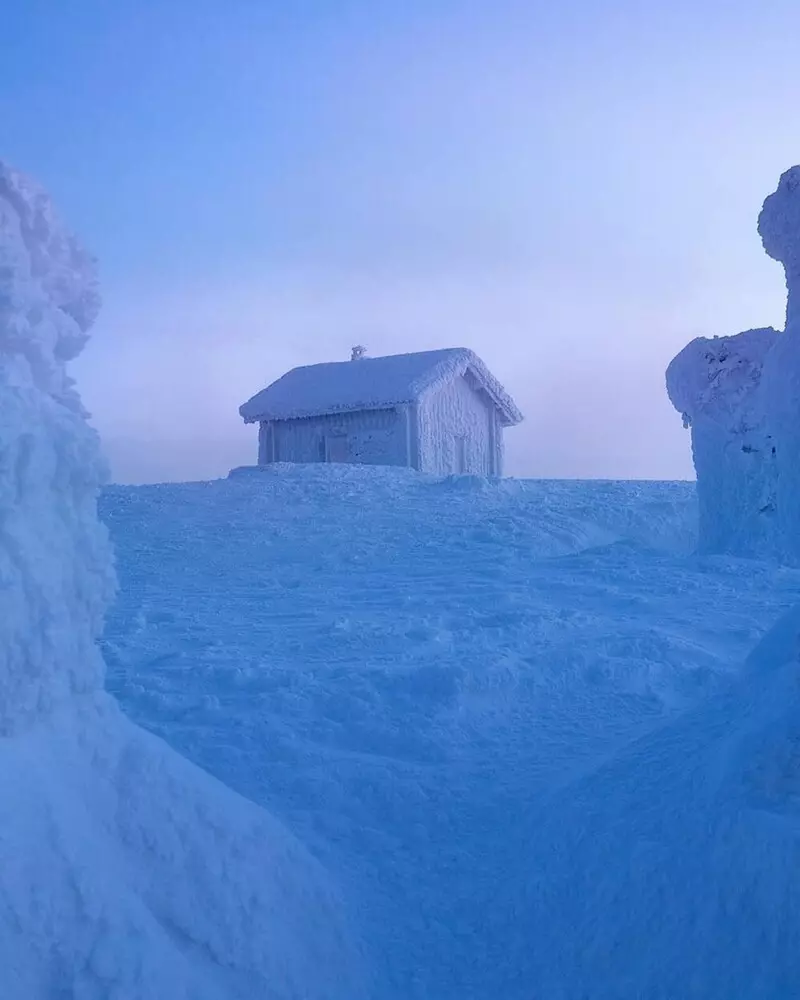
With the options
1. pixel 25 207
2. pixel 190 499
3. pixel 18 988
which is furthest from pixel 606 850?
pixel 190 499

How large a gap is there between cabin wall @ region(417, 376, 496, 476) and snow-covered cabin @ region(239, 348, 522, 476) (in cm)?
2

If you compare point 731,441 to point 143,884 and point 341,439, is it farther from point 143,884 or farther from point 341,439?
point 341,439

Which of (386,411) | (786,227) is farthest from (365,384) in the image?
(786,227)

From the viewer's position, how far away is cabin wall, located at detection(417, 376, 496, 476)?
811 inches

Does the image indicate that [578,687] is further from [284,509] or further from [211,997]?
[284,509]

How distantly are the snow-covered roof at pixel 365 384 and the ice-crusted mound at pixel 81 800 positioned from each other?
1668 cm

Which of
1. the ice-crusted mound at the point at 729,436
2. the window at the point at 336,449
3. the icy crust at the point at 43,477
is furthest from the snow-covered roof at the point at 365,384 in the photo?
the icy crust at the point at 43,477

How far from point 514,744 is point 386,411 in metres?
15.9

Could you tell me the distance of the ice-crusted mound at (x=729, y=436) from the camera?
9.89 m

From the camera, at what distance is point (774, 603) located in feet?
25.4

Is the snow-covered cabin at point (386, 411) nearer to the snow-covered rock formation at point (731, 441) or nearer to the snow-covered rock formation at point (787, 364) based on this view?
the snow-covered rock formation at point (731, 441)

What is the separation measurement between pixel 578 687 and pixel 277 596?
4030 mm

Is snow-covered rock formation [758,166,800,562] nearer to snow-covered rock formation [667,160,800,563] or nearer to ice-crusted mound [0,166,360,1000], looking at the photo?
ice-crusted mound [0,166,360,1000]

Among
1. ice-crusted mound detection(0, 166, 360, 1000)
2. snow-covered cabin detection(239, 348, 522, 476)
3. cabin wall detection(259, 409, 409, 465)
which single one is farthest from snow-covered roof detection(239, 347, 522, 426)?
ice-crusted mound detection(0, 166, 360, 1000)
